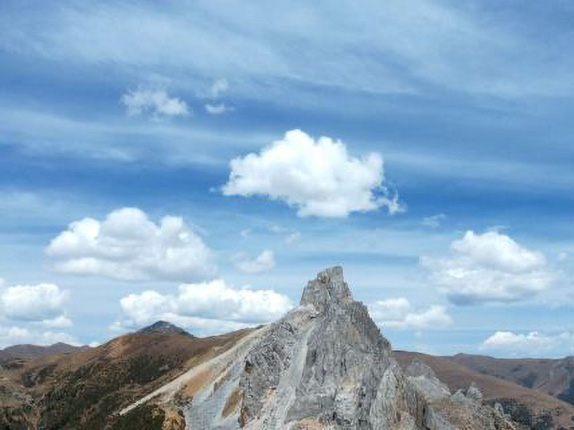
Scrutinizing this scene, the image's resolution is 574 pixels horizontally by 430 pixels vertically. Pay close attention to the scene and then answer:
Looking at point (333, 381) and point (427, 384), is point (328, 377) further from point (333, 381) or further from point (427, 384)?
point (427, 384)

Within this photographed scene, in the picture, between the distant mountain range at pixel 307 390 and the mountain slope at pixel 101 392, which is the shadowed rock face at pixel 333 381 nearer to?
the distant mountain range at pixel 307 390

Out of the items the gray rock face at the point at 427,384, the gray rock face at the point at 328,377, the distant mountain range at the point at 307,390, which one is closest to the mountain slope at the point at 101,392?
the distant mountain range at the point at 307,390

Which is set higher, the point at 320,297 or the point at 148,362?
the point at 320,297

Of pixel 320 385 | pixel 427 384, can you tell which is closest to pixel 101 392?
pixel 427 384

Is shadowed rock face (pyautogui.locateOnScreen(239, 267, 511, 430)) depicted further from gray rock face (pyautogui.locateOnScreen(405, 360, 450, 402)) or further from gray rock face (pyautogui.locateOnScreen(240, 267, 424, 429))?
gray rock face (pyautogui.locateOnScreen(405, 360, 450, 402))

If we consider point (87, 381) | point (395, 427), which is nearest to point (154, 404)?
point (395, 427)

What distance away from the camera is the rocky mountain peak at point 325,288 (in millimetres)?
126387

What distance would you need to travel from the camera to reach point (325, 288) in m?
132

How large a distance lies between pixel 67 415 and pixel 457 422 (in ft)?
356

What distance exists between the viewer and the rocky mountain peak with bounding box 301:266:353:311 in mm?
126387

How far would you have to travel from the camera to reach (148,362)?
19362 centimetres

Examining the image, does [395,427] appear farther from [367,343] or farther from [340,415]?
[367,343]

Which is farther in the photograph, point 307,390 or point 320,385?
point 320,385

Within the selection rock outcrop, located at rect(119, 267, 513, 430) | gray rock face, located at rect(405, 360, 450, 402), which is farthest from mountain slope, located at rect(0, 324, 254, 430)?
gray rock face, located at rect(405, 360, 450, 402)
